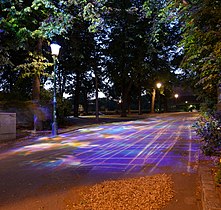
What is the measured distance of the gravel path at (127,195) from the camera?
4277mm

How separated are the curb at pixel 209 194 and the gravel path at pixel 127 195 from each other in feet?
2.02

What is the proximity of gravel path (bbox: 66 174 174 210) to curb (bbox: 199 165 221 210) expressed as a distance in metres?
0.61

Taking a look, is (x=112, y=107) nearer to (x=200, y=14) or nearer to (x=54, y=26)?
(x=54, y=26)

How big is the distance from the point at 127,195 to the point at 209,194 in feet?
4.40

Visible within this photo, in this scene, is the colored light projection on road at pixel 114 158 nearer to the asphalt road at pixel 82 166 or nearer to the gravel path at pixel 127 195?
the asphalt road at pixel 82 166

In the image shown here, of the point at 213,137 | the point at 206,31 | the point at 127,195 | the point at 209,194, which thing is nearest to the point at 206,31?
the point at 206,31

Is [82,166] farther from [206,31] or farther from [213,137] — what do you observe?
[206,31]

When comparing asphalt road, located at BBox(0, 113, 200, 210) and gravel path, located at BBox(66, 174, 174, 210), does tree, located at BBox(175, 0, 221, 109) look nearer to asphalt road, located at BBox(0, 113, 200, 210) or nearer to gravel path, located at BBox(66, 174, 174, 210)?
asphalt road, located at BBox(0, 113, 200, 210)

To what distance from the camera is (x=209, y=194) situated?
420 centimetres

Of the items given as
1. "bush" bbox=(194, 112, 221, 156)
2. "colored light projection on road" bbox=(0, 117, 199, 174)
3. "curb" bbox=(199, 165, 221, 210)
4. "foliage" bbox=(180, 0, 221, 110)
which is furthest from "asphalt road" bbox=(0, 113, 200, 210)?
"foliage" bbox=(180, 0, 221, 110)

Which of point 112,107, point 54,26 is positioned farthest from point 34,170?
point 112,107

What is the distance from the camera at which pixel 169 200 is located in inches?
179

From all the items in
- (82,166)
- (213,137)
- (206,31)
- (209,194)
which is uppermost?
(206,31)

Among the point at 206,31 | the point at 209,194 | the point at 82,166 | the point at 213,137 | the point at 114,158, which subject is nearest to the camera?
the point at 209,194
